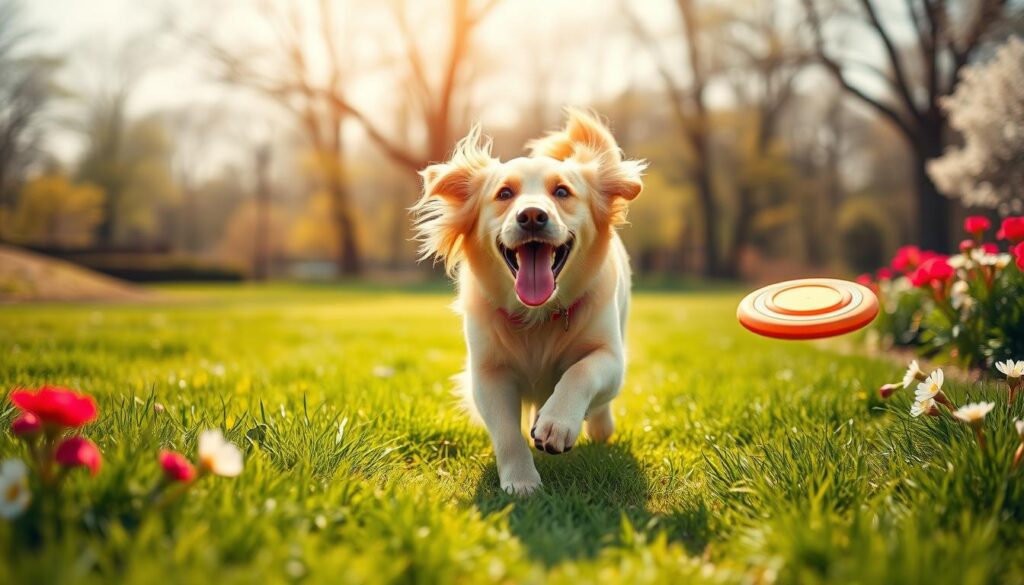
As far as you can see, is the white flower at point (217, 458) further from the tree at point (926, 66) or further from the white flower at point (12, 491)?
the tree at point (926, 66)

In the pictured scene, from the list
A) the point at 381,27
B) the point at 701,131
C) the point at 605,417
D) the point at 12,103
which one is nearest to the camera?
the point at 605,417

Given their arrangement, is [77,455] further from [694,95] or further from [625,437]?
[694,95]

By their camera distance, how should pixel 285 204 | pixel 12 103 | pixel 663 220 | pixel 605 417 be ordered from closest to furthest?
pixel 605 417 < pixel 12 103 < pixel 663 220 < pixel 285 204

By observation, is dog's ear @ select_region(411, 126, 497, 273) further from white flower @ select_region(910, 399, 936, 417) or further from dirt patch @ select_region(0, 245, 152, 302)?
dirt patch @ select_region(0, 245, 152, 302)

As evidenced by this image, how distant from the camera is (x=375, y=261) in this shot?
56.3m

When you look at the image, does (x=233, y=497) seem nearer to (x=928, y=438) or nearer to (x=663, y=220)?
(x=928, y=438)

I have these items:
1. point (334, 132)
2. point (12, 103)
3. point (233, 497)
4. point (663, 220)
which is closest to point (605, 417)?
point (233, 497)

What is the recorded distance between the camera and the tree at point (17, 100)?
2880 cm

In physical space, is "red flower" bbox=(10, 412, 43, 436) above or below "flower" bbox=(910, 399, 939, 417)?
above

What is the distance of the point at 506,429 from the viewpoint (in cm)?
309

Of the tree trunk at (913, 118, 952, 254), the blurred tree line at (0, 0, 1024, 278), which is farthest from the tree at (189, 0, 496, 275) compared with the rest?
the tree trunk at (913, 118, 952, 254)

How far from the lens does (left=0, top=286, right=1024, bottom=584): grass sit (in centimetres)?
175

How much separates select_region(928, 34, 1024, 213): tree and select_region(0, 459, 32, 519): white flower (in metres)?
7.00

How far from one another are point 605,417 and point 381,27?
24459mm
